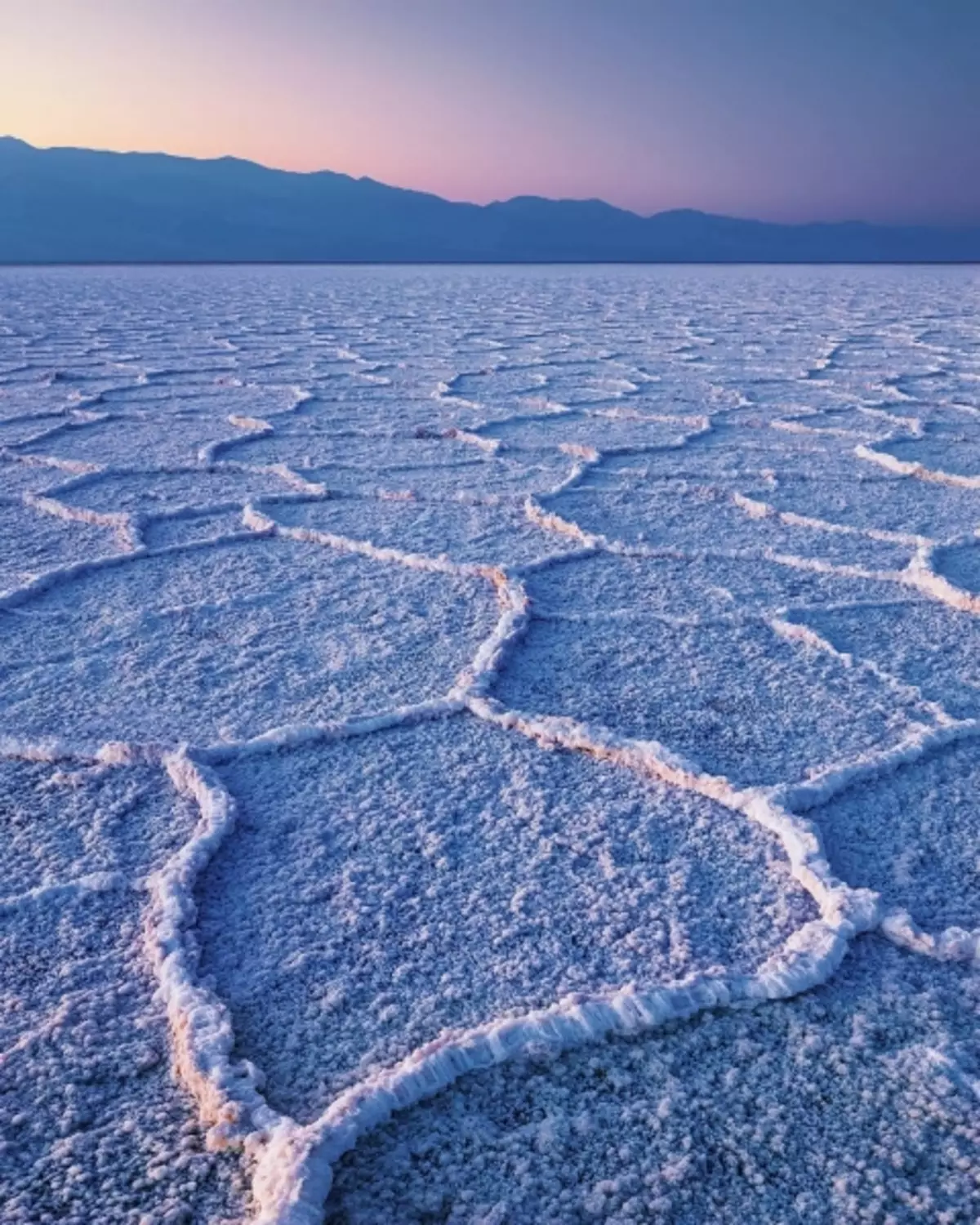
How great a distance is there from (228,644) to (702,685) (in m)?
0.69

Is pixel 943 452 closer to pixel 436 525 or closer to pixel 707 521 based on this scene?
pixel 707 521

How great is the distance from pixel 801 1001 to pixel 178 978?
492 mm

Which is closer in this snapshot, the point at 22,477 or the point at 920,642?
the point at 920,642

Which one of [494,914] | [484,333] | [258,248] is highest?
[494,914]

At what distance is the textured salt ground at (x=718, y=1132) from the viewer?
26.9 inches

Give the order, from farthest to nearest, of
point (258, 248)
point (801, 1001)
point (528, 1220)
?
point (258, 248) → point (801, 1001) → point (528, 1220)

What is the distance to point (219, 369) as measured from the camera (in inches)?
195

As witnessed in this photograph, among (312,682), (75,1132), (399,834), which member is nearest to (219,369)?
(312,682)

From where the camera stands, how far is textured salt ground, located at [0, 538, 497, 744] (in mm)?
1376

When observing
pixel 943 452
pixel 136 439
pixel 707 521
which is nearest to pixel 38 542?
pixel 136 439

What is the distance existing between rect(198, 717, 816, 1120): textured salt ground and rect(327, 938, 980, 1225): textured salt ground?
0.07m

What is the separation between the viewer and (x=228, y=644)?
1.61m


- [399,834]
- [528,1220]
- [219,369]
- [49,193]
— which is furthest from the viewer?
[49,193]

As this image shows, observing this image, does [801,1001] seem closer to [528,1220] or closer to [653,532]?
[528,1220]
